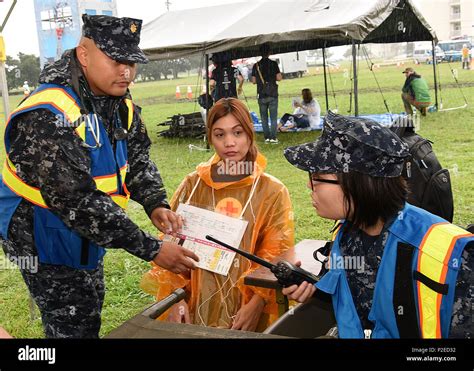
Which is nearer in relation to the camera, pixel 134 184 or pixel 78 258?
pixel 78 258

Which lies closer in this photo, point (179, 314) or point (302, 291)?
point (302, 291)

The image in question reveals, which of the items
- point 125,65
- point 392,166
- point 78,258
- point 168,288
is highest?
point 125,65

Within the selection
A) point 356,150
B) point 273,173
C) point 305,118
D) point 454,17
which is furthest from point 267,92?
point 454,17

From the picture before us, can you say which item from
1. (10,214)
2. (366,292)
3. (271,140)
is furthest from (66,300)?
(271,140)

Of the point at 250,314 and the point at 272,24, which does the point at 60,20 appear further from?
the point at 272,24

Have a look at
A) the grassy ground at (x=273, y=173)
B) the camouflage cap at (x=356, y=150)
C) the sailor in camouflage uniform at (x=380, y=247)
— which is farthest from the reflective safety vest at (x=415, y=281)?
the grassy ground at (x=273, y=173)

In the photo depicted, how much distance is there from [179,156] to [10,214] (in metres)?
7.02

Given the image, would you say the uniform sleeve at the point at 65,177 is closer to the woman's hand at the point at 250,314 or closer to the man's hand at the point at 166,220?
the man's hand at the point at 166,220

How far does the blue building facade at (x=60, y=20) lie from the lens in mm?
3879

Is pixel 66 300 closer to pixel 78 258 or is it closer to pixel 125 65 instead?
pixel 78 258

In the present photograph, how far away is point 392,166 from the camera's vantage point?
1573mm

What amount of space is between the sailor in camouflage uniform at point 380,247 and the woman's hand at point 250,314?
29.2 inches

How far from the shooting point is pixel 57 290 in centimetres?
208

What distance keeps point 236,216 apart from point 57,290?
865 millimetres
